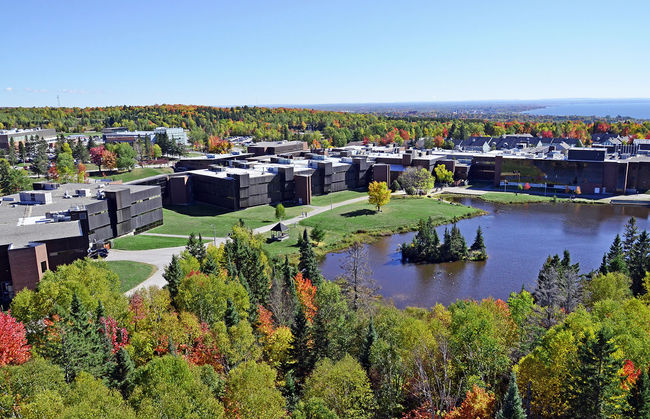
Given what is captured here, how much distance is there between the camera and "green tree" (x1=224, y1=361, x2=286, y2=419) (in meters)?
24.8

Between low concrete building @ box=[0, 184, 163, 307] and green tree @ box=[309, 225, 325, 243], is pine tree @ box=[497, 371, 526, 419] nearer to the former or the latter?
low concrete building @ box=[0, 184, 163, 307]

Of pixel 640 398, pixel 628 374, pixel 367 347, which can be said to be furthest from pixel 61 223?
pixel 640 398

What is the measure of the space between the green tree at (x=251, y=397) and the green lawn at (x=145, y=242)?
Answer: 43.7 metres

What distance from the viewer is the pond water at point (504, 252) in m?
56.0

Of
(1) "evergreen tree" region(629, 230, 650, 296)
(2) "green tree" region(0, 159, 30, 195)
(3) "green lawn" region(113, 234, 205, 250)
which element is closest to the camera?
(1) "evergreen tree" region(629, 230, 650, 296)

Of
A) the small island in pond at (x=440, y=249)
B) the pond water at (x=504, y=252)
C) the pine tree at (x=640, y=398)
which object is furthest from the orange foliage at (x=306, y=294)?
the pine tree at (x=640, y=398)

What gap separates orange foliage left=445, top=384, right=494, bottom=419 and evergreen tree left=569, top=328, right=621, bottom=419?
4068 mm

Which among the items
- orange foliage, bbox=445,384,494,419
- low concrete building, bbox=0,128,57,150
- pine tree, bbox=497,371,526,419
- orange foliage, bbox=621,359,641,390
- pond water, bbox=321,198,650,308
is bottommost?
pond water, bbox=321,198,650,308

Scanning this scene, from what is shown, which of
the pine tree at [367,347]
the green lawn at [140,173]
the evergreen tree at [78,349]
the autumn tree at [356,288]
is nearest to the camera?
the pine tree at [367,347]

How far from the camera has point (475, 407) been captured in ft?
79.6

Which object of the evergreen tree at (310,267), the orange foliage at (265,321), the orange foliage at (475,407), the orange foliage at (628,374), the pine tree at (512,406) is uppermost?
the pine tree at (512,406)

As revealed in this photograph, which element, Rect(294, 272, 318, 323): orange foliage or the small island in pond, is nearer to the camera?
Rect(294, 272, 318, 323): orange foliage

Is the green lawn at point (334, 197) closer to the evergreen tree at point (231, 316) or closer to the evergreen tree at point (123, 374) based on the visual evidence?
the evergreen tree at point (231, 316)

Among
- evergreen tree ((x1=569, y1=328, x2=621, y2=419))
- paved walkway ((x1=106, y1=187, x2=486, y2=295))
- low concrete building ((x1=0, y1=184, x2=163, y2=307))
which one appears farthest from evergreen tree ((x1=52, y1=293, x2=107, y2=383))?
evergreen tree ((x1=569, y1=328, x2=621, y2=419))
